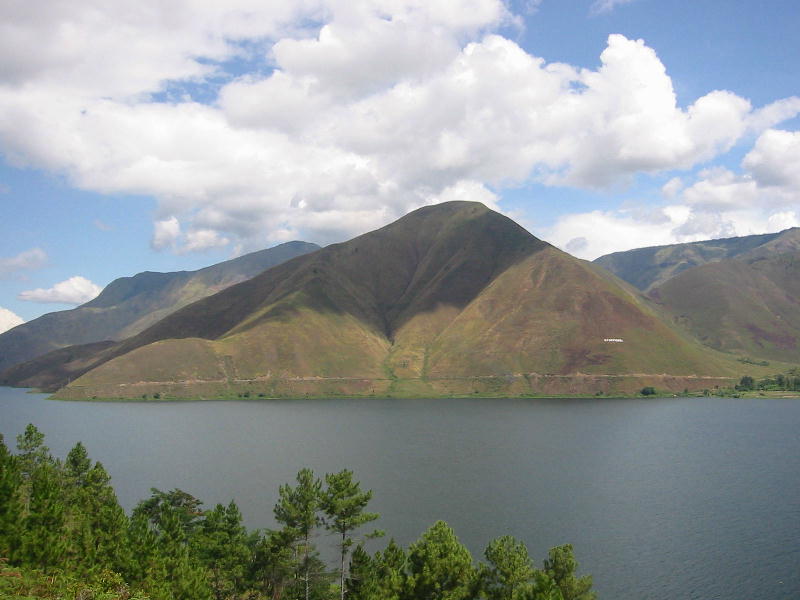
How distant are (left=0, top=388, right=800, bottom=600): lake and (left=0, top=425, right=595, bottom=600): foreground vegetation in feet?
75.5

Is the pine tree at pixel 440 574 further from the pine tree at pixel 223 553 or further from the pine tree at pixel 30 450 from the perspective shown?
the pine tree at pixel 30 450

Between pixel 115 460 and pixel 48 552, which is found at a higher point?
pixel 48 552

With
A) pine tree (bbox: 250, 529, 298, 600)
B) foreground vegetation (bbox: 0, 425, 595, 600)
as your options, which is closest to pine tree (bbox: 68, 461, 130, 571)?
foreground vegetation (bbox: 0, 425, 595, 600)

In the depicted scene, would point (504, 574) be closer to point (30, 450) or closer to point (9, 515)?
point (9, 515)

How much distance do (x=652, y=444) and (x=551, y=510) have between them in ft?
247

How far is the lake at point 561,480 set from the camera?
250 ft

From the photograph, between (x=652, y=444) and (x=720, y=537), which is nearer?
(x=720, y=537)

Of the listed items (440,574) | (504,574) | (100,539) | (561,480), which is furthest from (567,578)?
(561,480)

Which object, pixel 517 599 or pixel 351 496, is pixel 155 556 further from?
pixel 517 599

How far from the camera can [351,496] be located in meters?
54.5

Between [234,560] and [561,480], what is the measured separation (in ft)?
251

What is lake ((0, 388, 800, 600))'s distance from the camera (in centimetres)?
7631

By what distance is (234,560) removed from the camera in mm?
56156

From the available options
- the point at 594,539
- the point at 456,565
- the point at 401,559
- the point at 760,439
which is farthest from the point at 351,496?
the point at 760,439
